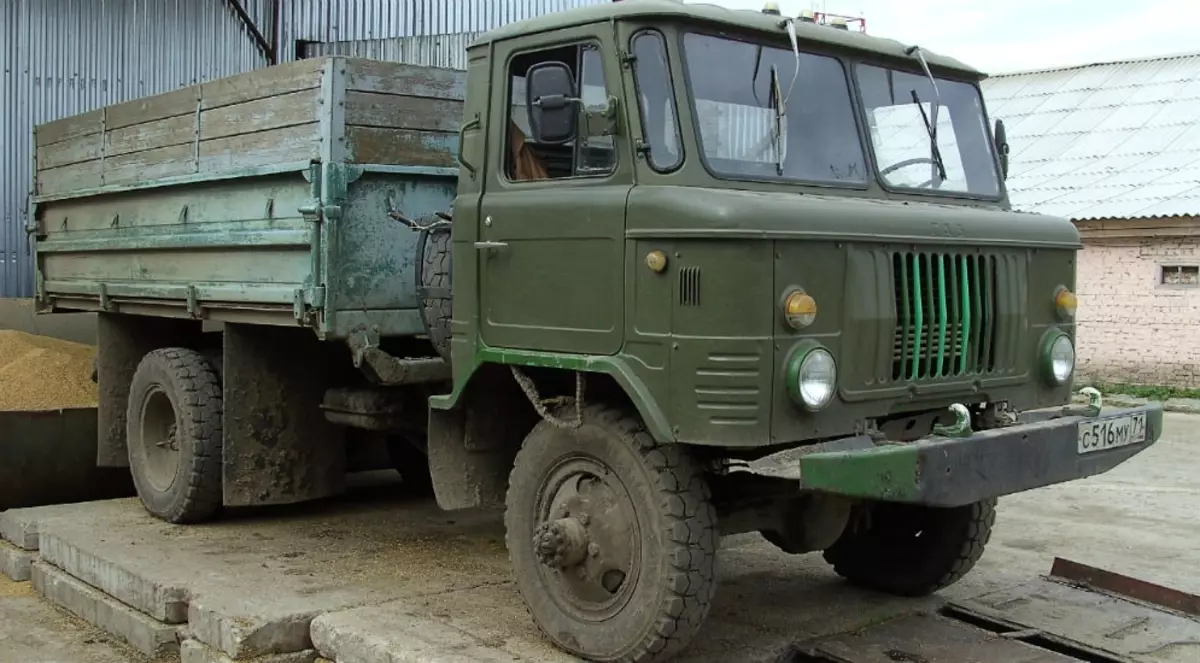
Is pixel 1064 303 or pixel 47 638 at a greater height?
pixel 1064 303

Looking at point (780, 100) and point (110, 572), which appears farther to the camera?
point (110, 572)

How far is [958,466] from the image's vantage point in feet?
14.1

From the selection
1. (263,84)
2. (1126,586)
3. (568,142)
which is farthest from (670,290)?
(1126,586)

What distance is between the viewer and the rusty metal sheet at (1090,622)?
17.3ft

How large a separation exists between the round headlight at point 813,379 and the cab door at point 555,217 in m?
0.69

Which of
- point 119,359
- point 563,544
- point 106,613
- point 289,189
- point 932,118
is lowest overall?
point 106,613

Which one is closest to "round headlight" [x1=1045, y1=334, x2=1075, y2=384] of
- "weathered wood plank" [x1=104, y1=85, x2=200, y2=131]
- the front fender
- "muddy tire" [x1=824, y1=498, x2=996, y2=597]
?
"muddy tire" [x1=824, y1=498, x2=996, y2=597]

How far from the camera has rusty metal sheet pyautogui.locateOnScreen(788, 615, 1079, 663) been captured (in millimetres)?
5020

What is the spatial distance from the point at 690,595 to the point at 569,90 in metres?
1.91

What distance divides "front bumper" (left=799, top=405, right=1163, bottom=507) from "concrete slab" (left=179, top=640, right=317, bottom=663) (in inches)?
94.8

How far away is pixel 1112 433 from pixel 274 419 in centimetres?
434

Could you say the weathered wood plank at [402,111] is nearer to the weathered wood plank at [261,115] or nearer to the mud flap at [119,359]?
the weathered wood plank at [261,115]

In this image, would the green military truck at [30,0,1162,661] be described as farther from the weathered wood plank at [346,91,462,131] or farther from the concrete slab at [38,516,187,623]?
the concrete slab at [38,516,187,623]

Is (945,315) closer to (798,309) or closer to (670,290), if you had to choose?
(798,309)
